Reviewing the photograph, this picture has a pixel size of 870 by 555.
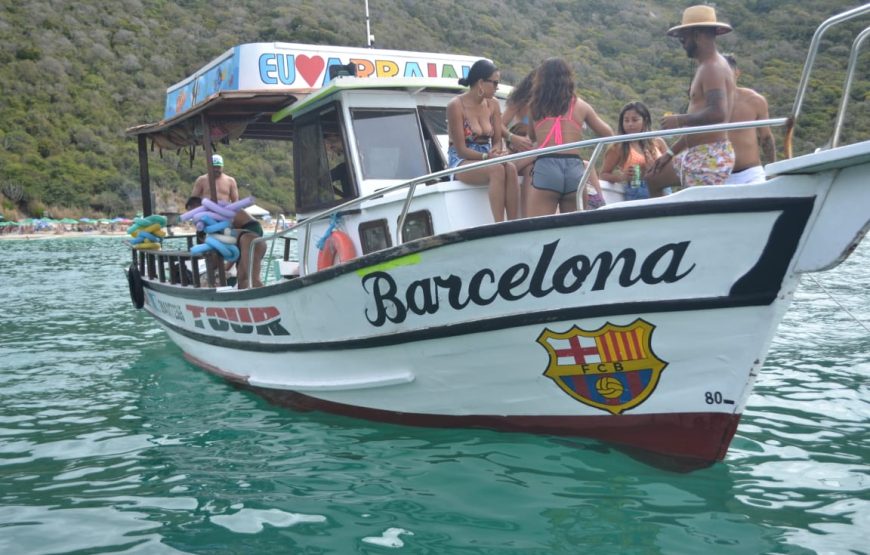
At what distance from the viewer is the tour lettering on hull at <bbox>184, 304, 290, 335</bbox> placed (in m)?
5.39

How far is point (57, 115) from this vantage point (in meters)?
49.0

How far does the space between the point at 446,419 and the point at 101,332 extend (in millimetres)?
7493

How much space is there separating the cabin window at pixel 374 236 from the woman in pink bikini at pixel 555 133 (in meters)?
1.25

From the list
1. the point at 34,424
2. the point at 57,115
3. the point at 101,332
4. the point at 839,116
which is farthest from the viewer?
the point at 57,115

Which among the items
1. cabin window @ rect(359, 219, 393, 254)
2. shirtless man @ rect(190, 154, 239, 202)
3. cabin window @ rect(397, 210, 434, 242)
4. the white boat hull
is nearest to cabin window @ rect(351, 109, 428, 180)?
cabin window @ rect(359, 219, 393, 254)

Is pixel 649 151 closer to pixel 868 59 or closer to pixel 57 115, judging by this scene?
pixel 868 59

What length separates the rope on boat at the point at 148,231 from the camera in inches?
341

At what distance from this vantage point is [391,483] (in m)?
3.99

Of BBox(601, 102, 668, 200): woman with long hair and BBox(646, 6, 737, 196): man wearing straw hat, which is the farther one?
BBox(601, 102, 668, 200): woman with long hair

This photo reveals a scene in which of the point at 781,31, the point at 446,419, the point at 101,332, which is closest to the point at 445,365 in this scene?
the point at 446,419

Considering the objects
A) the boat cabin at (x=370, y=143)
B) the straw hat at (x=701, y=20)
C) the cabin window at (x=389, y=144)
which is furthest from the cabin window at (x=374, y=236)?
the straw hat at (x=701, y=20)

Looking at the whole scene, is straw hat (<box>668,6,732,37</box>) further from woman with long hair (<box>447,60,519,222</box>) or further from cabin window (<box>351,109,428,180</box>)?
cabin window (<box>351,109,428,180</box>)

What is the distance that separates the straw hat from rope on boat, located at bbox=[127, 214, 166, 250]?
673 cm

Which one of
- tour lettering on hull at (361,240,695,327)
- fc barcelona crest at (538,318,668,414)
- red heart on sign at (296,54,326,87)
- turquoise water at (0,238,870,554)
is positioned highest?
red heart on sign at (296,54,326,87)
